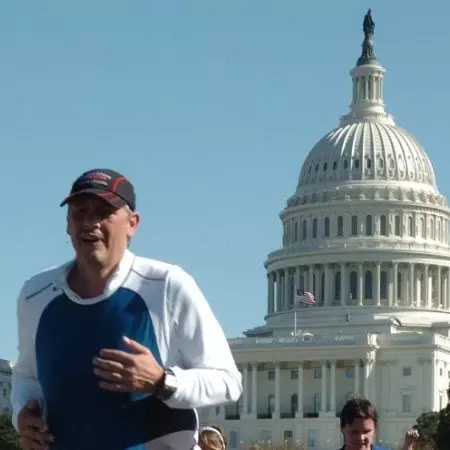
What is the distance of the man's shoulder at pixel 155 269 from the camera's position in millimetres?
8594

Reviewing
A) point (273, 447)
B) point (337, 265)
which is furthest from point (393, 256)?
point (273, 447)

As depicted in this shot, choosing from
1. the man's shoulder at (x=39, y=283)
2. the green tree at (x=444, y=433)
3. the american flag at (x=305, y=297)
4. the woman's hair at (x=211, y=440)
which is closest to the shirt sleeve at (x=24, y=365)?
the man's shoulder at (x=39, y=283)

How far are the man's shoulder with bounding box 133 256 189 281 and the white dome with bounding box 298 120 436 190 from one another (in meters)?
162

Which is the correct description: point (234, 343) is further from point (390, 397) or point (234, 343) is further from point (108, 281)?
point (108, 281)

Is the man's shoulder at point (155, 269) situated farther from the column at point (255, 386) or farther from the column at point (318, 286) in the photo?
the column at point (318, 286)

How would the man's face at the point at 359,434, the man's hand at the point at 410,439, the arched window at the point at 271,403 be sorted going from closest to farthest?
1. the man's face at the point at 359,434
2. the man's hand at the point at 410,439
3. the arched window at the point at 271,403

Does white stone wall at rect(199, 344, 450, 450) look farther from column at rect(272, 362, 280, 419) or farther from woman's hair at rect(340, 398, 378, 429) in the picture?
woman's hair at rect(340, 398, 378, 429)

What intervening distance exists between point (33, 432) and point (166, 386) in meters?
A: 0.62

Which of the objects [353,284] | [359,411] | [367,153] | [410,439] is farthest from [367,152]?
[359,411]

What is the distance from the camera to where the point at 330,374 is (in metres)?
158

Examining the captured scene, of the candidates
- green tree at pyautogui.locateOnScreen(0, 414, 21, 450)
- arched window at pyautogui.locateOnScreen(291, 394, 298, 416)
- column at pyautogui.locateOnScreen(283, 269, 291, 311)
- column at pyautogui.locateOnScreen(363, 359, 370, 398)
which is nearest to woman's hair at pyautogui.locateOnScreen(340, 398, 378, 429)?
green tree at pyautogui.locateOnScreen(0, 414, 21, 450)

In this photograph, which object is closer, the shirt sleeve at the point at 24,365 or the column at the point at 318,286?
the shirt sleeve at the point at 24,365

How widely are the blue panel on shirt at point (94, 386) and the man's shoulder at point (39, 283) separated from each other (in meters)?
0.19

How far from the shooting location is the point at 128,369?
8047 millimetres
